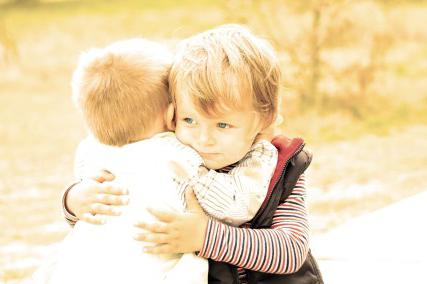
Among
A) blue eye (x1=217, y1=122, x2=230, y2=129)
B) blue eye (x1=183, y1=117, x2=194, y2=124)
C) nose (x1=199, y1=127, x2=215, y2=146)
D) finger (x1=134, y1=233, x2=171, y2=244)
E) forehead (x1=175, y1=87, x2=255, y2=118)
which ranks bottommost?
finger (x1=134, y1=233, x2=171, y2=244)

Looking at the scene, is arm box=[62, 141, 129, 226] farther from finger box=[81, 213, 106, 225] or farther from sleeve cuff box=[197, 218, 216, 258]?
sleeve cuff box=[197, 218, 216, 258]

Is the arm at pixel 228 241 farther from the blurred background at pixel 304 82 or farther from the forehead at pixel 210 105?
the blurred background at pixel 304 82

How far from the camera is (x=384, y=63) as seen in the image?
14.9 ft

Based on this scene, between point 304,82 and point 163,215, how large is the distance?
127 inches

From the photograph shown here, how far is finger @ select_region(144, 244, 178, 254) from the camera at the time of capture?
4.11 feet

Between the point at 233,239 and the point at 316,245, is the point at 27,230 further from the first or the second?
the point at 233,239

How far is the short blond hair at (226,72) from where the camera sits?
1.27 meters

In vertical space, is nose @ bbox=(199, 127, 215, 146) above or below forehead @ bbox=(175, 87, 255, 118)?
below

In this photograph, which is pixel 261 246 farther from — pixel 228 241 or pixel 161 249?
pixel 161 249

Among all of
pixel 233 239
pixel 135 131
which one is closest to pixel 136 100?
pixel 135 131

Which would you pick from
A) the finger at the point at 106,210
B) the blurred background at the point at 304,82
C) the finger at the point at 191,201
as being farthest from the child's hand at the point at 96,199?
the blurred background at the point at 304,82

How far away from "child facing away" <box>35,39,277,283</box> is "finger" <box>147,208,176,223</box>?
0.08 feet

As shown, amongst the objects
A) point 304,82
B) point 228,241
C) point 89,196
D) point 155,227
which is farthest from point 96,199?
point 304,82

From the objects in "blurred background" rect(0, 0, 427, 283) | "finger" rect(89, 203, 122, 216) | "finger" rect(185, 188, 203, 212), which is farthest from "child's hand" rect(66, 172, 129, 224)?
"blurred background" rect(0, 0, 427, 283)
